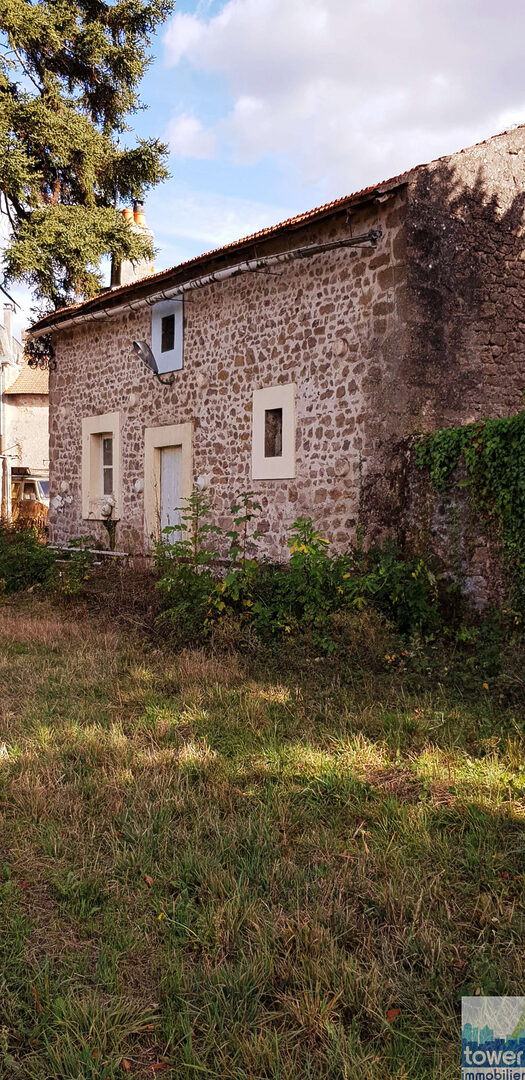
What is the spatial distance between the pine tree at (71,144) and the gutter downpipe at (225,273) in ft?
10.8

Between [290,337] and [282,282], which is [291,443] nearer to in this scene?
[290,337]

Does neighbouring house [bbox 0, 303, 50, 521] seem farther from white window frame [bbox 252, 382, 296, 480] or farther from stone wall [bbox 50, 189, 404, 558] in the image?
white window frame [bbox 252, 382, 296, 480]

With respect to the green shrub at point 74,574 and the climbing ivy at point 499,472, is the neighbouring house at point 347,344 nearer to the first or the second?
the climbing ivy at point 499,472

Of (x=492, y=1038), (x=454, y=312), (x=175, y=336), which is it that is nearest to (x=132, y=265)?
(x=175, y=336)

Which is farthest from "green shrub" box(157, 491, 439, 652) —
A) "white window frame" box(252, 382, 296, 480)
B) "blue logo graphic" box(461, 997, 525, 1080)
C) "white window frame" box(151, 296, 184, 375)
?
"white window frame" box(151, 296, 184, 375)

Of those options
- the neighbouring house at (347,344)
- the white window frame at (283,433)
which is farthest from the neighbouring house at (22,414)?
the white window frame at (283,433)

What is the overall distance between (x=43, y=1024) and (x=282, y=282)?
8.71m

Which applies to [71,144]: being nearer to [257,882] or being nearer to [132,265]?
[132,265]

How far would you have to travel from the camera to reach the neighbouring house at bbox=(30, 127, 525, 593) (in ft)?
26.5

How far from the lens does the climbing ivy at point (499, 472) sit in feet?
21.2

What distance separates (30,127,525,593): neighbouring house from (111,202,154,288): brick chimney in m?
5.63

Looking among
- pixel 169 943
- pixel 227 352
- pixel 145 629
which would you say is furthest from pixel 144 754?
pixel 227 352

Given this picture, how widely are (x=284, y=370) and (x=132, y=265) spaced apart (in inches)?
362

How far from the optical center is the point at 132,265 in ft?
56.0
